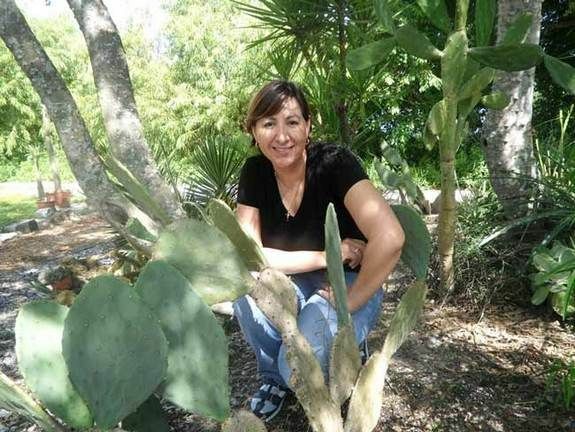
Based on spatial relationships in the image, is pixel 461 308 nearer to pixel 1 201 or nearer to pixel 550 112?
pixel 550 112

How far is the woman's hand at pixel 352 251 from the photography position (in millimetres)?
1492

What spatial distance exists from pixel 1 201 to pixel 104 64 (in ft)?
32.1

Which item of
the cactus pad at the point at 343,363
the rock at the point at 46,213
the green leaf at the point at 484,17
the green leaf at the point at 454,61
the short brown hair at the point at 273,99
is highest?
the green leaf at the point at 484,17

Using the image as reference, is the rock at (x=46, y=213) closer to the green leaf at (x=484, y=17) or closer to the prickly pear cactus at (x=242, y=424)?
the green leaf at (x=484, y=17)

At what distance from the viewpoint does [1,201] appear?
10.7 meters

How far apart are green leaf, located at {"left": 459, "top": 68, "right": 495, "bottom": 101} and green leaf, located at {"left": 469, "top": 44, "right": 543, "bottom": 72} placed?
8 cm

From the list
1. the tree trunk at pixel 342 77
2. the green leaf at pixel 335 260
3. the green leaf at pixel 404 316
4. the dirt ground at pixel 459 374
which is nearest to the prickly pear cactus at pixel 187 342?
the green leaf at pixel 335 260

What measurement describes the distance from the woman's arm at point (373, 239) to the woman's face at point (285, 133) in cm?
23

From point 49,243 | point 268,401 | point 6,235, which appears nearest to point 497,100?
point 268,401

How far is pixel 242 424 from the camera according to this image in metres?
0.85

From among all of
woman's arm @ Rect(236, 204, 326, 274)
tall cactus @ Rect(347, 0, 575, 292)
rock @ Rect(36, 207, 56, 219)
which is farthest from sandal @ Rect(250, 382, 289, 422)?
rock @ Rect(36, 207, 56, 219)

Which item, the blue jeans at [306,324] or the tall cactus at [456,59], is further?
the tall cactus at [456,59]

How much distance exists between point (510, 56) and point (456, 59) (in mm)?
187

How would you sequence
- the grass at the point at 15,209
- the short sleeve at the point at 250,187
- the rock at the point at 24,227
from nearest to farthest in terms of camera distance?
the short sleeve at the point at 250,187, the rock at the point at 24,227, the grass at the point at 15,209
